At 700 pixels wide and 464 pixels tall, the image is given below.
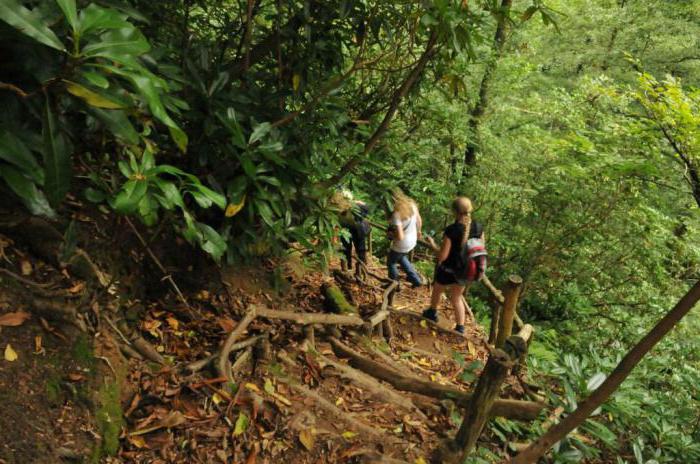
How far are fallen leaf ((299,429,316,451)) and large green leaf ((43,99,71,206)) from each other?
1.91 m

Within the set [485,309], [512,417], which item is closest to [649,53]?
[485,309]

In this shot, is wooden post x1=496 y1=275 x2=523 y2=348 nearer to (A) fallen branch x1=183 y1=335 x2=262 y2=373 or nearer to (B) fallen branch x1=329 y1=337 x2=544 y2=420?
(B) fallen branch x1=329 y1=337 x2=544 y2=420

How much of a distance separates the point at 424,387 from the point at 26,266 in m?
2.83

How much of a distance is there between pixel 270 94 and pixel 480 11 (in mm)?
1618

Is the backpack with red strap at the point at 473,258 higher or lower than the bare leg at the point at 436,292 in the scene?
higher

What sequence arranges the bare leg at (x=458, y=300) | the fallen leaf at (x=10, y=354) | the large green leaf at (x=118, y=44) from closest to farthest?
the large green leaf at (x=118, y=44) < the fallen leaf at (x=10, y=354) < the bare leg at (x=458, y=300)

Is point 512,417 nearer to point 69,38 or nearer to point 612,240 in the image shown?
point 69,38

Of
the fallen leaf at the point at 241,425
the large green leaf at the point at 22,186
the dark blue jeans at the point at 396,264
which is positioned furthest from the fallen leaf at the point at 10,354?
the dark blue jeans at the point at 396,264

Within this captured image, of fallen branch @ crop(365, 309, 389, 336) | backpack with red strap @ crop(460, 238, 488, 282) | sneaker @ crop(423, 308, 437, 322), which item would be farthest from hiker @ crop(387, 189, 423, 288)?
fallen branch @ crop(365, 309, 389, 336)

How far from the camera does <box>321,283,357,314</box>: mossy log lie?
470 cm

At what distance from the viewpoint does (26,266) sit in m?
2.46

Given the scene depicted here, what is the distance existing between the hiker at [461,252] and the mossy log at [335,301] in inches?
49.7

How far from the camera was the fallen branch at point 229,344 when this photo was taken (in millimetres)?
2889

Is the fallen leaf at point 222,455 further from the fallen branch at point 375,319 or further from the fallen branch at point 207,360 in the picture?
the fallen branch at point 375,319
